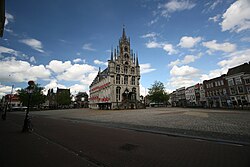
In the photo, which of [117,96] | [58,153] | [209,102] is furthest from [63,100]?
[58,153]

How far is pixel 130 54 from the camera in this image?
57312 millimetres

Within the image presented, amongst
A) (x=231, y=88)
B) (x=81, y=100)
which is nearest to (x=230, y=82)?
(x=231, y=88)

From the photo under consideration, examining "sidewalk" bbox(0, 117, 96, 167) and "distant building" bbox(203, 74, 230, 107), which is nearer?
"sidewalk" bbox(0, 117, 96, 167)

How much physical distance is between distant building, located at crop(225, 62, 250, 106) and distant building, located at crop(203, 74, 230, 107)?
1.71m

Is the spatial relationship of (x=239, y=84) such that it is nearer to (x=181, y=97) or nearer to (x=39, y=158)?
(x=181, y=97)

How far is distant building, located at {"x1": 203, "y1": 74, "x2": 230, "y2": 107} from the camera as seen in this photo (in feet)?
151

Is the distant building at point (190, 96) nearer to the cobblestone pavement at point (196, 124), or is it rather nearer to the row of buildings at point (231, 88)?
the row of buildings at point (231, 88)

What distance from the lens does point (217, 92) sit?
161ft

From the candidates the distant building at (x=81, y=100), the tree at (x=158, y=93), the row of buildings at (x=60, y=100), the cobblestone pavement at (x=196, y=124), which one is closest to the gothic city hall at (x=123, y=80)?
the tree at (x=158, y=93)

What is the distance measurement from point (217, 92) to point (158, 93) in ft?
78.3

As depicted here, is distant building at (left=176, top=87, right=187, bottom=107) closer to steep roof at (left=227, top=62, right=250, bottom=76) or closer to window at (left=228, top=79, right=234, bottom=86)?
window at (left=228, top=79, right=234, bottom=86)

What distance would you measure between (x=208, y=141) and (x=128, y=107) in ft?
136

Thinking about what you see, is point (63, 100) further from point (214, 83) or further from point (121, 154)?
point (121, 154)

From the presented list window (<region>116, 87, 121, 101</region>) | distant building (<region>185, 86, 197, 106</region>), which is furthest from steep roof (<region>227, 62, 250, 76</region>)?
window (<region>116, 87, 121, 101</region>)
